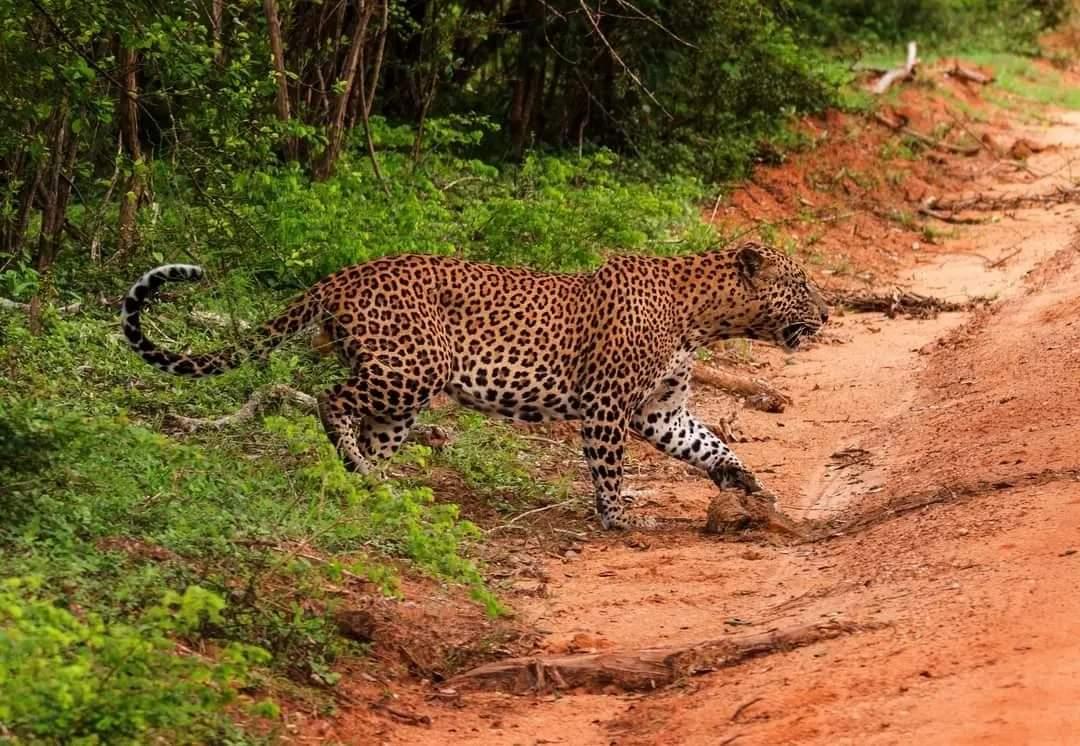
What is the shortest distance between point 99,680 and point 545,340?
4773mm

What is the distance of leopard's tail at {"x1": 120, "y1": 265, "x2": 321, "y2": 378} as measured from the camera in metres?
8.47

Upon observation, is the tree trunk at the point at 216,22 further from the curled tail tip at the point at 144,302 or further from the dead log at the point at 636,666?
the dead log at the point at 636,666

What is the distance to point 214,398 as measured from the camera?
9.96m

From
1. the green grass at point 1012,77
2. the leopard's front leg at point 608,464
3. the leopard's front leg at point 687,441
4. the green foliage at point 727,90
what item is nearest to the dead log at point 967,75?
the green grass at point 1012,77

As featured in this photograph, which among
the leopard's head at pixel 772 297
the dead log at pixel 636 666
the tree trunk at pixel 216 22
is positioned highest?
the tree trunk at pixel 216 22

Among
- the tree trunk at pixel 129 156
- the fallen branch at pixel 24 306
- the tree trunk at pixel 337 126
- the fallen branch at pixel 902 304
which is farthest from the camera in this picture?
the fallen branch at pixel 902 304

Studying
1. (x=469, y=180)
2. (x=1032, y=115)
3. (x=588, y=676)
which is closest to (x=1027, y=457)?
(x=588, y=676)

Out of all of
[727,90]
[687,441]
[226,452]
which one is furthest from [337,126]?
→ [727,90]

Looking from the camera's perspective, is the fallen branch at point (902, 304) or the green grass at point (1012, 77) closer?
the fallen branch at point (902, 304)

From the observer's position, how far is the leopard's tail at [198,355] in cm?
847

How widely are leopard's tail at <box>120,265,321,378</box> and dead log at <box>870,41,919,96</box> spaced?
14963 mm

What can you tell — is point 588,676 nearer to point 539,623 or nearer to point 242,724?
point 539,623

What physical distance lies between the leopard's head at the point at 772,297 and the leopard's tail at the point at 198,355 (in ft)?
8.14

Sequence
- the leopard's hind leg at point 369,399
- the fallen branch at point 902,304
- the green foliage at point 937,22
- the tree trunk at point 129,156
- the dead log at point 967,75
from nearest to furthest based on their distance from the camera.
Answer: the leopard's hind leg at point 369,399, the tree trunk at point 129,156, the fallen branch at point 902,304, the dead log at point 967,75, the green foliage at point 937,22
